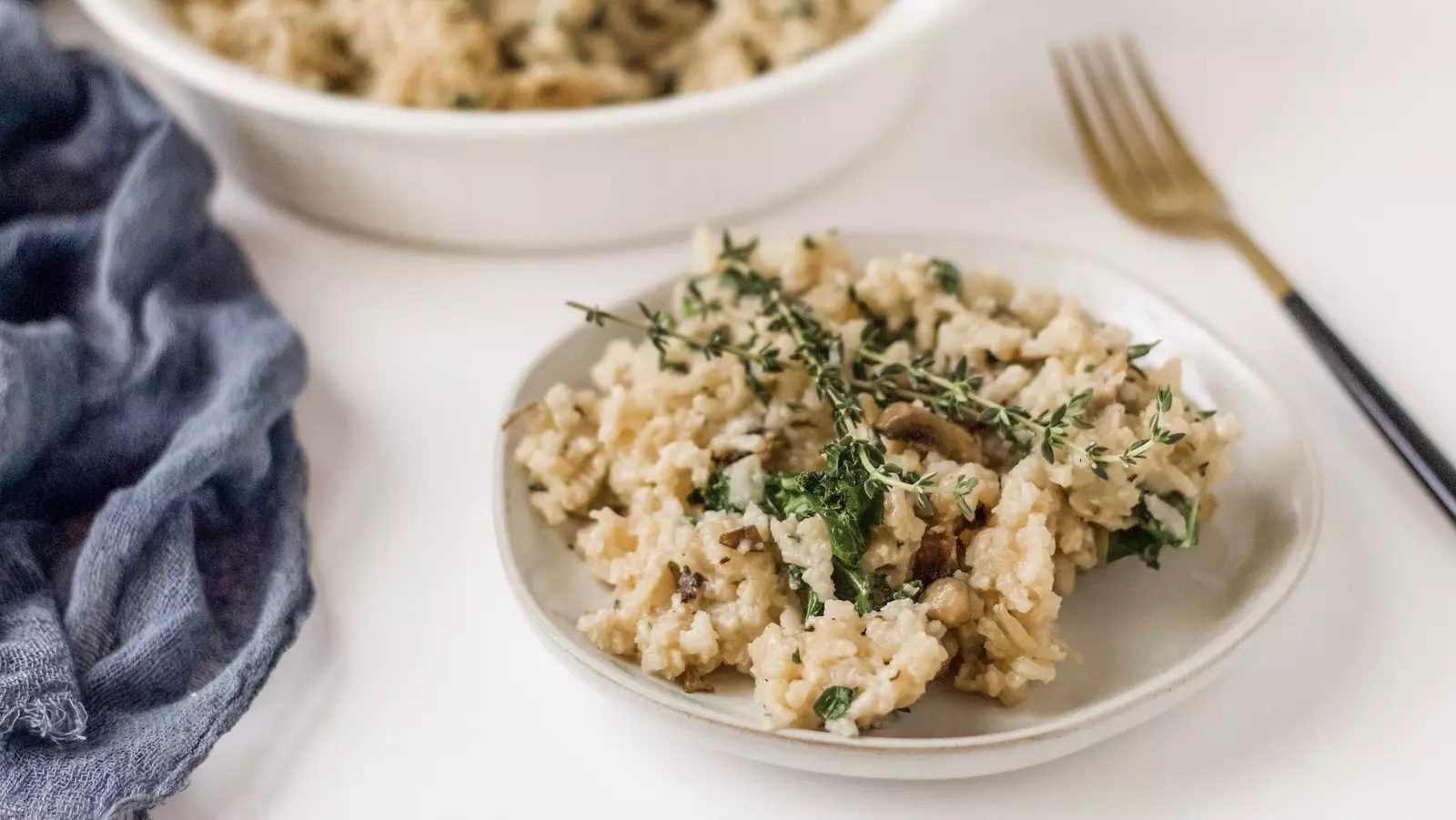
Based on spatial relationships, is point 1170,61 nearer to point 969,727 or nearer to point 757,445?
point 757,445

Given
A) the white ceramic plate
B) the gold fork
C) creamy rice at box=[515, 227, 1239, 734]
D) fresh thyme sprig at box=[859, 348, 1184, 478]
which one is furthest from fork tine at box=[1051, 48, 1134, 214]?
fresh thyme sprig at box=[859, 348, 1184, 478]

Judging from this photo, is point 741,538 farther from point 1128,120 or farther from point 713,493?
point 1128,120

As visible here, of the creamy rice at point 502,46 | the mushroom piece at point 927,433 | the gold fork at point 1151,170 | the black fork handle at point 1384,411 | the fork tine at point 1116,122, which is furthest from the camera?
the fork tine at point 1116,122

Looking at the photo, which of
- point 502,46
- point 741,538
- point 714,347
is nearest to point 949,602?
point 741,538

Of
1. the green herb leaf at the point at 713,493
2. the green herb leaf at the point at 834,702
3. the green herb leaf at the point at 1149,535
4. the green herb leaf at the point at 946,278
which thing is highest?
the green herb leaf at the point at 713,493

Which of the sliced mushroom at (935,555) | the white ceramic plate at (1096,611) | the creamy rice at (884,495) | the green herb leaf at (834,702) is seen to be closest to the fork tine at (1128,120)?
the white ceramic plate at (1096,611)

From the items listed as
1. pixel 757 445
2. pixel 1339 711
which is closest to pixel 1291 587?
pixel 1339 711

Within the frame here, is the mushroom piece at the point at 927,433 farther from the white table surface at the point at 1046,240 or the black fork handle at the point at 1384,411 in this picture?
the black fork handle at the point at 1384,411
